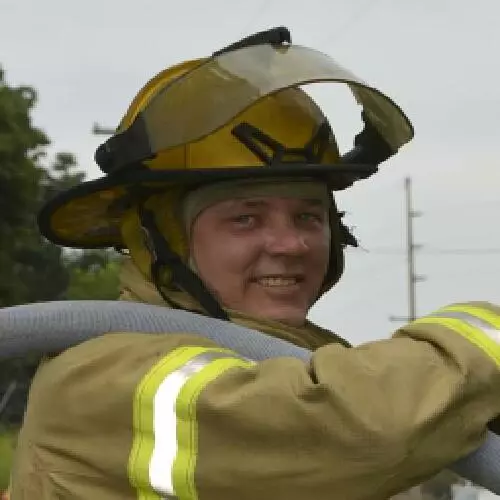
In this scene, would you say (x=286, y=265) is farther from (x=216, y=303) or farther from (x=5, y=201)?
(x=5, y=201)

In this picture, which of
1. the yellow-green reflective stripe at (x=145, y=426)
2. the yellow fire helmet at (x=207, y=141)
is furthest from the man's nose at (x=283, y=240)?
the yellow-green reflective stripe at (x=145, y=426)

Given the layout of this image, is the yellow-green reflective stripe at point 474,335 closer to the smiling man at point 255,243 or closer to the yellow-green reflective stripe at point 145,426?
the yellow-green reflective stripe at point 145,426

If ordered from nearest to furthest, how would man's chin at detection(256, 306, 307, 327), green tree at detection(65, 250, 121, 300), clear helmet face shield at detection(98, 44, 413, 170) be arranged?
clear helmet face shield at detection(98, 44, 413, 170) → man's chin at detection(256, 306, 307, 327) → green tree at detection(65, 250, 121, 300)

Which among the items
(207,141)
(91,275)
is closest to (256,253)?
(207,141)

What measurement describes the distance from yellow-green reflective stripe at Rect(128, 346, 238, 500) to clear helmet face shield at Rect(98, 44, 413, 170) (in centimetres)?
61

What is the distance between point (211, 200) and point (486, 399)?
90 centimetres

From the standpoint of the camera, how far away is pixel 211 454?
7.46 ft

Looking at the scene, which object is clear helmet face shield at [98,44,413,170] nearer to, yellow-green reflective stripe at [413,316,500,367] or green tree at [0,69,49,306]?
yellow-green reflective stripe at [413,316,500,367]

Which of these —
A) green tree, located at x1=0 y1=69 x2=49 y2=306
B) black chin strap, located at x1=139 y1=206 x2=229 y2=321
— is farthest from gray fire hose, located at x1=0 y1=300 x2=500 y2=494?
green tree, located at x1=0 y1=69 x2=49 y2=306

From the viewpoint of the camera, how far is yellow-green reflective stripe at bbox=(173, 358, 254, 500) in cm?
228

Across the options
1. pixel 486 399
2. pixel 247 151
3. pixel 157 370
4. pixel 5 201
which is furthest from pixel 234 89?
pixel 5 201

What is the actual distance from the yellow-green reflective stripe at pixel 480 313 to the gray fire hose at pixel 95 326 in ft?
1.08

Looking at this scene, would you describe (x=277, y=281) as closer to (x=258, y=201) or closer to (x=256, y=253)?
(x=256, y=253)

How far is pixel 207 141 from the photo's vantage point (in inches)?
113
